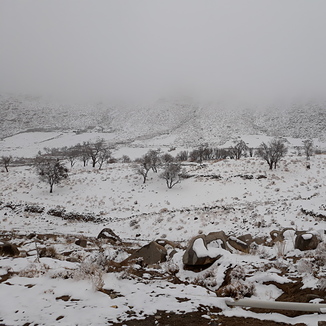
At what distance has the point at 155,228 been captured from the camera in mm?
19641

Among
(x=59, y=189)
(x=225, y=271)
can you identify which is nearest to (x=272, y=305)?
(x=225, y=271)

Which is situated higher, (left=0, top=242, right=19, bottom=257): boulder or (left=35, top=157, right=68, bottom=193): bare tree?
(left=0, top=242, right=19, bottom=257): boulder

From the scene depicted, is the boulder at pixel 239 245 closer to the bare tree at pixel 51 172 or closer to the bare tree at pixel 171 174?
the bare tree at pixel 171 174

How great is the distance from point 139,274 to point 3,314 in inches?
123

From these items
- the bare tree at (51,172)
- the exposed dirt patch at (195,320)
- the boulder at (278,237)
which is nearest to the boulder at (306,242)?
the boulder at (278,237)

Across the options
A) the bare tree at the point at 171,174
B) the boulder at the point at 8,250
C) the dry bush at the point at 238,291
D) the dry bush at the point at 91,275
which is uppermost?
the dry bush at the point at 91,275

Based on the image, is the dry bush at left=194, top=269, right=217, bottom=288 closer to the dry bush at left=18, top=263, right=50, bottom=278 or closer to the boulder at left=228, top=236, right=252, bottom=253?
the boulder at left=228, top=236, right=252, bottom=253

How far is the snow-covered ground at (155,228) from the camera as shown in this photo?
4141mm

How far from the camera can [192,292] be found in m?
4.82

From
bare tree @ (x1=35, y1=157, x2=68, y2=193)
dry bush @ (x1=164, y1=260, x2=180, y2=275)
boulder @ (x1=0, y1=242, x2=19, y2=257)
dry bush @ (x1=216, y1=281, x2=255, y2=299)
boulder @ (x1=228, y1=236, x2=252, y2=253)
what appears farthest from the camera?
bare tree @ (x1=35, y1=157, x2=68, y2=193)

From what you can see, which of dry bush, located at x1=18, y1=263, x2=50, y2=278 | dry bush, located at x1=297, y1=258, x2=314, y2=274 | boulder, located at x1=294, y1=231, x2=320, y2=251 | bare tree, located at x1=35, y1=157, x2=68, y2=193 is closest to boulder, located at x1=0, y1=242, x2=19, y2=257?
dry bush, located at x1=18, y1=263, x2=50, y2=278

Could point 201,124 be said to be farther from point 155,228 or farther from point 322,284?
point 322,284

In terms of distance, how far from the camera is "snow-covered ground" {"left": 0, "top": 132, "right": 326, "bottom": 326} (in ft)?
13.6

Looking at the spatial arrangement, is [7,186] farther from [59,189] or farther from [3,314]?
[3,314]
